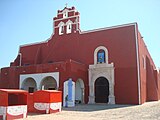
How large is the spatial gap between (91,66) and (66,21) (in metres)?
6.99

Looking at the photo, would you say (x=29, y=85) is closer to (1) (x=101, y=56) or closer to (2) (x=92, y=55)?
(2) (x=92, y=55)

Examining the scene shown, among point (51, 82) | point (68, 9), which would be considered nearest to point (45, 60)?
point (51, 82)

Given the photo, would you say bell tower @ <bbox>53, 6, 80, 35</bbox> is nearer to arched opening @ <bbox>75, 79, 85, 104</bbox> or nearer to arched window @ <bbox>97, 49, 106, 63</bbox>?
arched window @ <bbox>97, 49, 106, 63</bbox>

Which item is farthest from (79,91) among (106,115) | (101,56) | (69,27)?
(106,115)

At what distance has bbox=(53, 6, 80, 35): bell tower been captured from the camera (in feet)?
83.2

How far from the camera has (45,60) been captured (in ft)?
88.0

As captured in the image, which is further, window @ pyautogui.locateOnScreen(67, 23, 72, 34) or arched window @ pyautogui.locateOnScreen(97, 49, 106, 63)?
window @ pyautogui.locateOnScreen(67, 23, 72, 34)

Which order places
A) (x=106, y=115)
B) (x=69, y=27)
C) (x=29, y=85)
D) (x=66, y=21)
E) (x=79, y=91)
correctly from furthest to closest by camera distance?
(x=69, y=27) < (x=66, y=21) < (x=29, y=85) < (x=79, y=91) < (x=106, y=115)

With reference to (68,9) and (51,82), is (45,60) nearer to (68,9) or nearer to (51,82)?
(51,82)

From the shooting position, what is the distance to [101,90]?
2277 centimetres

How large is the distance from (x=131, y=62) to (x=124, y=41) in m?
2.43

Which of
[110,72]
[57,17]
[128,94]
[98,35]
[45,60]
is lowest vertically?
[128,94]

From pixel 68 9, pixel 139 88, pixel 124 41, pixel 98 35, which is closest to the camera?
pixel 139 88

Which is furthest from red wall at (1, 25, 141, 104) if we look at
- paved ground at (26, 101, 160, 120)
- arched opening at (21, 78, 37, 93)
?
paved ground at (26, 101, 160, 120)
